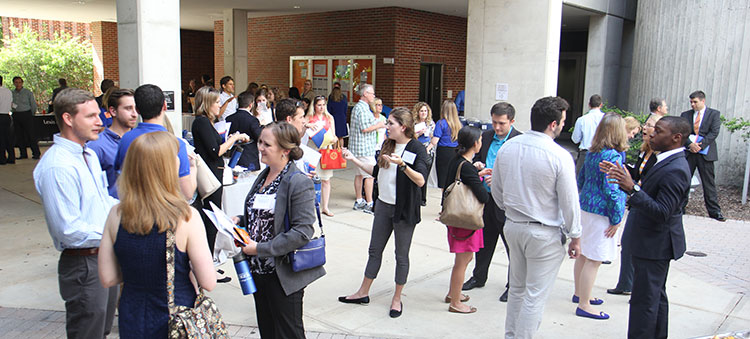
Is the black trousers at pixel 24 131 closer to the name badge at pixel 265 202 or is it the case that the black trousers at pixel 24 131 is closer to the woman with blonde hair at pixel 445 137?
the woman with blonde hair at pixel 445 137

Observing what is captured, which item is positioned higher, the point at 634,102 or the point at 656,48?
the point at 656,48

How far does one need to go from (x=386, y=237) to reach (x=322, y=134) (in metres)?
3.28

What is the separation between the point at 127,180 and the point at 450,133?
265 inches

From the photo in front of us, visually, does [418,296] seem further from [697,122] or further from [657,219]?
[697,122]

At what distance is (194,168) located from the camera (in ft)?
14.5

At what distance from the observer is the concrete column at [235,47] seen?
674 inches

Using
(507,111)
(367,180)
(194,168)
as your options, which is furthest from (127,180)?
(367,180)

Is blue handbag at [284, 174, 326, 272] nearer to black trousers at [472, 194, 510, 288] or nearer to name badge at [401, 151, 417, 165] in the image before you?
name badge at [401, 151, 417, 165]

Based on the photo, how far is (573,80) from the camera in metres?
21.5

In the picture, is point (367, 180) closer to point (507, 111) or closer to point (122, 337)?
point (507, 111)

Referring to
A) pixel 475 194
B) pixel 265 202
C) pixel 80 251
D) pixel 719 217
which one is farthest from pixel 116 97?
pixel 719 217

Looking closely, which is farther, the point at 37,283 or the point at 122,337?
the point at 37,283

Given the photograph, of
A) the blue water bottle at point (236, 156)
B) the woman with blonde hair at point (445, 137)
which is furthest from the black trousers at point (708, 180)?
the blue water bottle at point (236, 156)

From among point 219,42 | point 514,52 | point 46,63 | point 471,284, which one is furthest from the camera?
point 46,63
